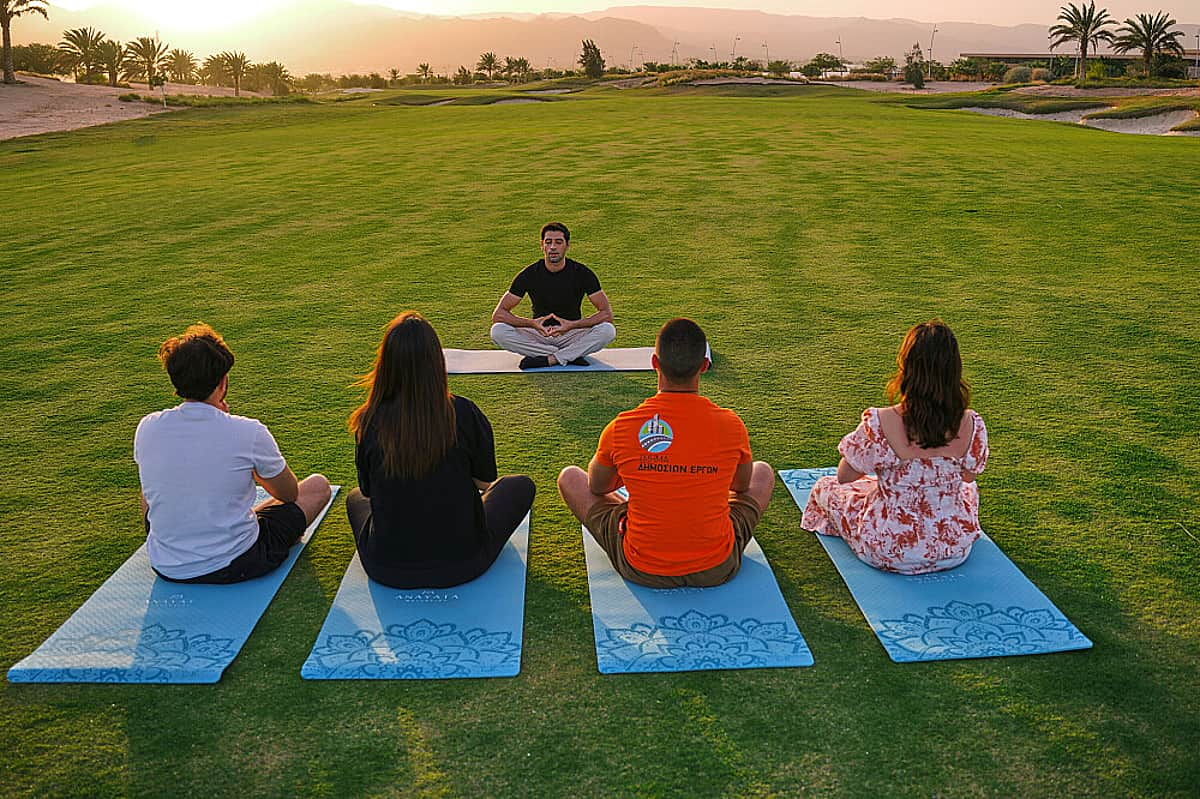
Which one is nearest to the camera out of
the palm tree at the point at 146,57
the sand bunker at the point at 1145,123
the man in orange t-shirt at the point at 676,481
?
the man in orange t-shirt at the point at 676,481

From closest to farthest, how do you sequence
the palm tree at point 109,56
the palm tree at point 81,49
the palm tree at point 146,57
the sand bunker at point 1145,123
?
1. the sand bunker at point 1145,123
2. the palm tree at point 81,49
3. the palm tree at point 109,56
4. the palm tree at point 146,57

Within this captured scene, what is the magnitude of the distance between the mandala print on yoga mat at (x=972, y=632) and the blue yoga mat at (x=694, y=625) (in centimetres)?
39

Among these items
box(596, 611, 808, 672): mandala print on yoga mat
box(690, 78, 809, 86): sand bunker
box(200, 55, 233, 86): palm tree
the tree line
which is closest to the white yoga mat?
box(596, 611, 808, 672): mandala print on yoga mat

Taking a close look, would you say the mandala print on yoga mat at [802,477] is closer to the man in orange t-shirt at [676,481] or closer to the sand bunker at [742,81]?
the man in orange t-shirt at [676,481]

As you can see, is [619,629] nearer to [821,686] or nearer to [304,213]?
[821,686]

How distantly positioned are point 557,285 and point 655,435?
12.0ft

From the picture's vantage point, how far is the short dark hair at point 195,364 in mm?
3660

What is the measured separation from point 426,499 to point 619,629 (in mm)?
919

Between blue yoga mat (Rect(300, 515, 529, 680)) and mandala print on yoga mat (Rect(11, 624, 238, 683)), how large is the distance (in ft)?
1.24

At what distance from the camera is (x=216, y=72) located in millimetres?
63531

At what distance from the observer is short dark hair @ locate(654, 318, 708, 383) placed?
3549 millimetres

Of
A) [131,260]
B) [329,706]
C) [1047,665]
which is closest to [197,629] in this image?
[329,706]

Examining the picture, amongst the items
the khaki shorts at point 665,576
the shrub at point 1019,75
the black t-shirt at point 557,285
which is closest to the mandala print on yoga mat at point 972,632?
the khaki shorts at point 665,576

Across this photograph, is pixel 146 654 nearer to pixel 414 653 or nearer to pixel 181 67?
pixel 414 653
